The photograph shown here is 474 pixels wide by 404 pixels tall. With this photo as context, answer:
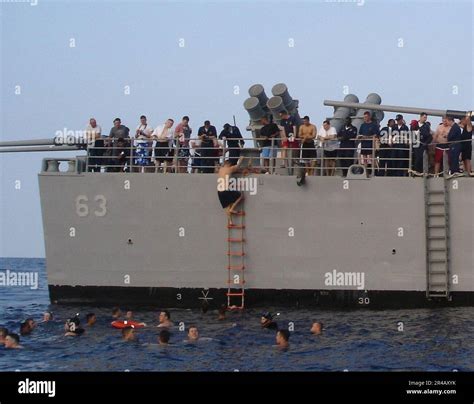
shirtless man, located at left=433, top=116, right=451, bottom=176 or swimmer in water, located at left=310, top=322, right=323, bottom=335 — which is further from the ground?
shirtless man, located at left=433, top=116, right=451, bottom=176

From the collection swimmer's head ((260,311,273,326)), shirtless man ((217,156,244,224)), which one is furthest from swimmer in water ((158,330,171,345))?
shirtless man ((217,156,244,224))

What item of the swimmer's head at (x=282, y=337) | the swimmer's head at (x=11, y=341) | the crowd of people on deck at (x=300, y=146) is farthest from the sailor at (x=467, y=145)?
the swimmer's head at (x=11, y=341)

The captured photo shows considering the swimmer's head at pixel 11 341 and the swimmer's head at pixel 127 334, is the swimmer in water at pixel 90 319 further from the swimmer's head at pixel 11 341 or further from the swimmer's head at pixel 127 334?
the swimmer's head at pixel 11 341

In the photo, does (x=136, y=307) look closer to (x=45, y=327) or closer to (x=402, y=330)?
(x=45, y=327)

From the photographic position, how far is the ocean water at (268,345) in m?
20.6

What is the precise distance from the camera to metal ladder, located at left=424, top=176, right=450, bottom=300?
84.0ft

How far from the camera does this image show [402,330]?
23.6 meters

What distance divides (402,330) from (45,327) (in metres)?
8.06

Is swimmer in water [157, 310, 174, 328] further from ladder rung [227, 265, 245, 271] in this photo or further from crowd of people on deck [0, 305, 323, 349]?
ladder rung [227, 265, 245, 271]

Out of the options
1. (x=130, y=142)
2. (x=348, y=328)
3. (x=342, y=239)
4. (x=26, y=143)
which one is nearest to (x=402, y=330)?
(x=348, y=328)

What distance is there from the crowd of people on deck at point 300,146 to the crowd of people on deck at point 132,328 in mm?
3794
